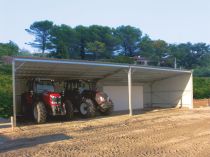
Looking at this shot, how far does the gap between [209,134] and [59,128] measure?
5742 mm

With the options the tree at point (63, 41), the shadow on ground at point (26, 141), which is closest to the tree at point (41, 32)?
the tree at point (63, 41)


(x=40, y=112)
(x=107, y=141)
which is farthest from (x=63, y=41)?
(x=107, y=141)

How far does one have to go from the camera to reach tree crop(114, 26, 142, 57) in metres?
55.2

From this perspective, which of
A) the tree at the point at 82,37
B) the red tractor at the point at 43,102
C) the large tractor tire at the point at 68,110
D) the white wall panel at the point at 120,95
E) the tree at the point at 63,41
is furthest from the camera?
the tree at the point at 82,37

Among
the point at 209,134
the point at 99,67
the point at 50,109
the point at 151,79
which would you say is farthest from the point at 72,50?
the point at 209,134

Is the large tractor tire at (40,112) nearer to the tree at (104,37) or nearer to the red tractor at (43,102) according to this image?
the red tractor at (43,102)

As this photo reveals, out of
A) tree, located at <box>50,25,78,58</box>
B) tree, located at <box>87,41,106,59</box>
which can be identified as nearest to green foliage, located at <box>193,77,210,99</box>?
tree, located at <box>87,41,106,59</box>

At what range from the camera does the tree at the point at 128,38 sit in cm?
5525

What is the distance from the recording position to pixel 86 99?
57.2ft

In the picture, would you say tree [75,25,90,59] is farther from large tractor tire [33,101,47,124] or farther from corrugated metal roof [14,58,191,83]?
large tractor tire [33,101,47,124]

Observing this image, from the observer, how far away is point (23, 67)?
602 inches

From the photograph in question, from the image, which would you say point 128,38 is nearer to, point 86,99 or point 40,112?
point 86,99

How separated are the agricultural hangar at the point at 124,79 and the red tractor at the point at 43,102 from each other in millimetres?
701

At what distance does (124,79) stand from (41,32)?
1197 inches
